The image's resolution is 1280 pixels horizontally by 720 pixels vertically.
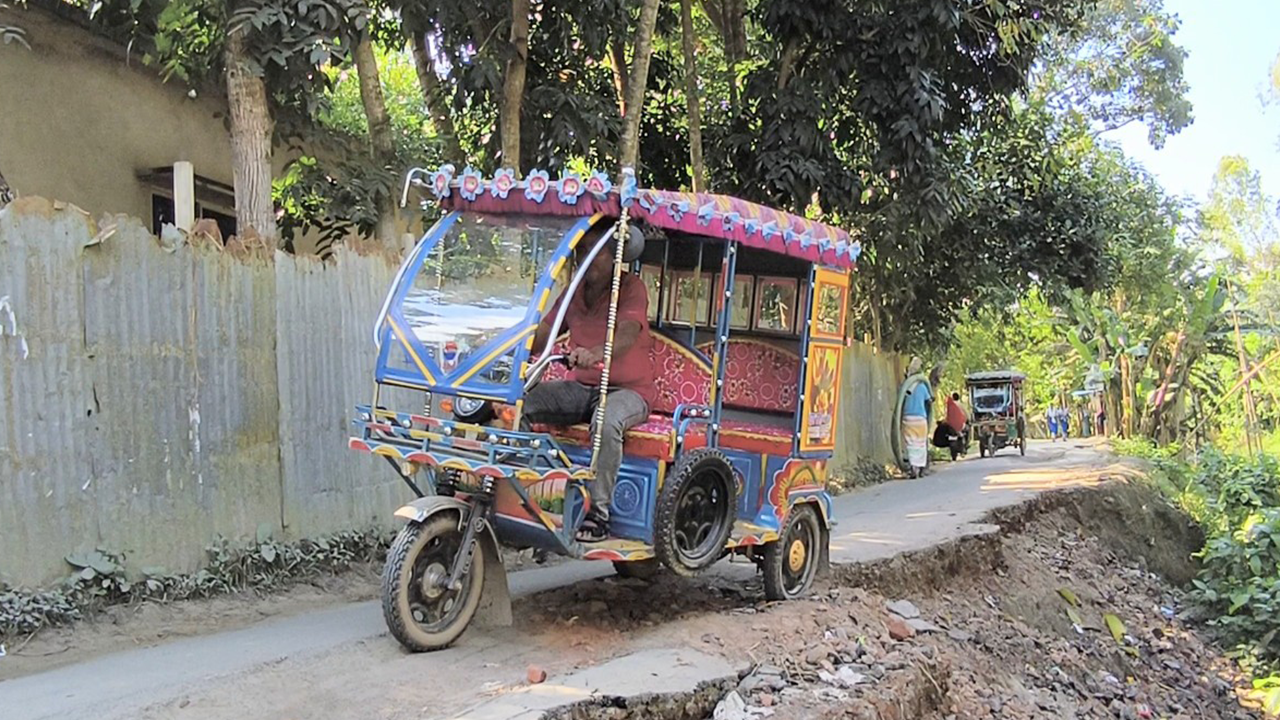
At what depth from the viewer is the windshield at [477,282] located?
18.2 ft

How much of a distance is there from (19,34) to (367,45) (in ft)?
9.20

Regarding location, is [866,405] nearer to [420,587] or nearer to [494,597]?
[494,597]

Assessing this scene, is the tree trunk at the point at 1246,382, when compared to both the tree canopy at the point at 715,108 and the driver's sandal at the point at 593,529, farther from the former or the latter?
the driver's sandal at the point at 593,529

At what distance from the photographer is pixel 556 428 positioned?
6.29m

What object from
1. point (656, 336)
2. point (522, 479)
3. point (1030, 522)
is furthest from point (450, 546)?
point (1030, 522)

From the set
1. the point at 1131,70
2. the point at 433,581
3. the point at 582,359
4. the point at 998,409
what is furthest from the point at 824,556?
the point at 1131,70

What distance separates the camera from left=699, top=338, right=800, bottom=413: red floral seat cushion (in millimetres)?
7641

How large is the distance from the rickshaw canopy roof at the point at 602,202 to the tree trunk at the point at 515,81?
347 cm

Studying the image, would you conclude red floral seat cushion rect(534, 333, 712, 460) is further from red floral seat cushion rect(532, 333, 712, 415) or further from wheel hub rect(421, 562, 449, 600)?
wheel hub rect(421, 562, 449, 600)

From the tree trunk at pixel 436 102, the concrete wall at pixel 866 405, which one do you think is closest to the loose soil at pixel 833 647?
the concrete wall at pixel 866 405

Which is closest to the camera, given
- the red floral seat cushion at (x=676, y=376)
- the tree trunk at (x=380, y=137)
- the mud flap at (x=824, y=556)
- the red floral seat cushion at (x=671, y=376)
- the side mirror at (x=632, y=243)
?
the side mirror at (x=632, y=243)

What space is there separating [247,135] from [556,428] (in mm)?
3421

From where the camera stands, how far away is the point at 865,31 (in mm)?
11969

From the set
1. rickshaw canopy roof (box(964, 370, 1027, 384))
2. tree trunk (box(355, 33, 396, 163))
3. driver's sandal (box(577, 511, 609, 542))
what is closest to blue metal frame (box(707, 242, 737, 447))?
driver's sandal (box(577, 511, 609, 542))
